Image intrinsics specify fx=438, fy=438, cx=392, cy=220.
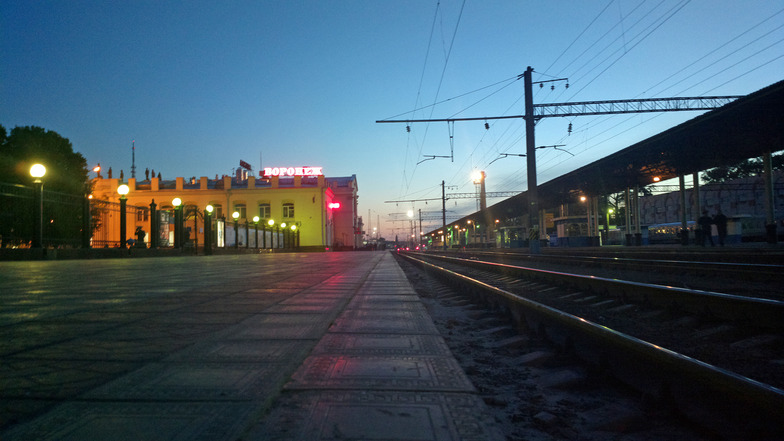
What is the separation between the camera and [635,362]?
2.20 meters

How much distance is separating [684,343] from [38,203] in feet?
42.5

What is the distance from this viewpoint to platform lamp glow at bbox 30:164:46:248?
10531mm

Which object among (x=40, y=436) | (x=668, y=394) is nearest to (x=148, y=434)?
(x=40, y=436)

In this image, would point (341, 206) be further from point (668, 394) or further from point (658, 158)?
point (668, 394)

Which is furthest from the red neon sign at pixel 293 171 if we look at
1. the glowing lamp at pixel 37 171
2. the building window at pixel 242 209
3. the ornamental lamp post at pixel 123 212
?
the glowing lamp at pixel 37 171

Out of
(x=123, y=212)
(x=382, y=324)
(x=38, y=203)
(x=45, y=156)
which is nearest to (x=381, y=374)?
(x=382, y=324)

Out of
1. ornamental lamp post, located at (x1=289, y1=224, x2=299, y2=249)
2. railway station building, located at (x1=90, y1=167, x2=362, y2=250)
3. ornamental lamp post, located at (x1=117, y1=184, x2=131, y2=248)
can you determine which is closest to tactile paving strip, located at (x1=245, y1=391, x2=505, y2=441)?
ornamental lamp post, located at (x1=117, y1=184, x2=131, y2=248)

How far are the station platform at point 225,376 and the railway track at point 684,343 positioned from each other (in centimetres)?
85

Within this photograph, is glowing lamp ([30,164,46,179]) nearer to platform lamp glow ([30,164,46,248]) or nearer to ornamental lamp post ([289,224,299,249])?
platform lamp glow ([30,164,46,248])

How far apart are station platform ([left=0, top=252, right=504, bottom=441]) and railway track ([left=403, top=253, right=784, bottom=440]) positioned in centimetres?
85

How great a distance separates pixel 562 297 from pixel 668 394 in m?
4.57

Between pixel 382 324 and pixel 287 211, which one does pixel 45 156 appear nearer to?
pixel 287 211

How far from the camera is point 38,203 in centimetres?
1052

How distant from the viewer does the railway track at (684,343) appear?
1.57 m
